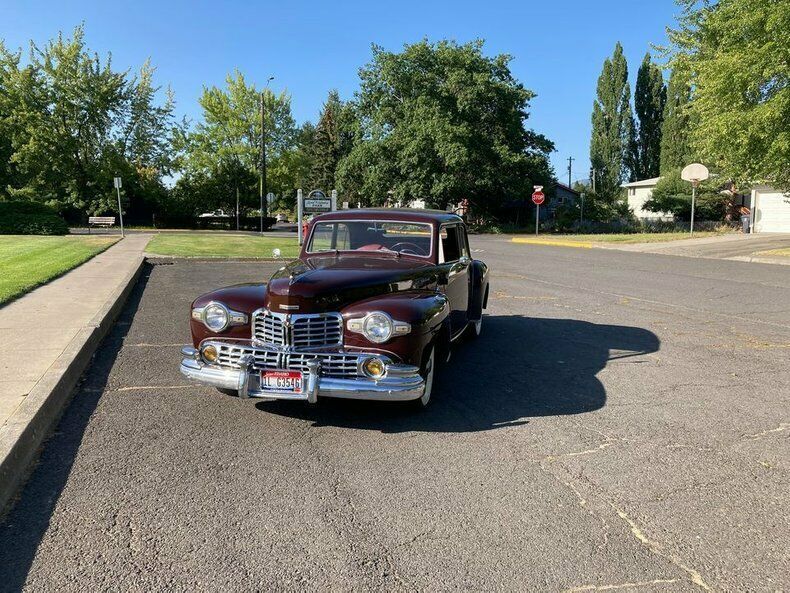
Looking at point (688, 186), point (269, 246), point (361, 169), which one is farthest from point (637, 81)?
point (269, 246)

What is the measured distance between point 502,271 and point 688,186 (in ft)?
98.8

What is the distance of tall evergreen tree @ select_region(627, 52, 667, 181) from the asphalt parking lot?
2296 inches

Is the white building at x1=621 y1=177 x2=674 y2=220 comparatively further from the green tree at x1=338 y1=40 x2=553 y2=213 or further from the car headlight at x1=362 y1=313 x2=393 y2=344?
the car headlight at x1=362 y1=313 x2=393 y2=344

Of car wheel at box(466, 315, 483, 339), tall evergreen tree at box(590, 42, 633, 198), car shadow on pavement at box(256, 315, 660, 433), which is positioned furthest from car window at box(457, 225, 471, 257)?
tall evergreen tree at box(590, 42, 633, 198)

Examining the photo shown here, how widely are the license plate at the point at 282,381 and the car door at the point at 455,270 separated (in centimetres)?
186

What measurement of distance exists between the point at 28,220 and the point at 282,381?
27109 mm

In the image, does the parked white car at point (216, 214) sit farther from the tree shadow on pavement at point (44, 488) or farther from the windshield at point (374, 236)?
the tree shadow on pavement at point (44, 488)

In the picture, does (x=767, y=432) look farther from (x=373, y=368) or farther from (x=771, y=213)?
(x=771, y=213)

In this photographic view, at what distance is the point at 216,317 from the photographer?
4.47 meters

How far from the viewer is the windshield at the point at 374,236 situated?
564cm

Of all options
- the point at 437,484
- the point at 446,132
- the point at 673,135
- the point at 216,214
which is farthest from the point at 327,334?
the point at 673,135

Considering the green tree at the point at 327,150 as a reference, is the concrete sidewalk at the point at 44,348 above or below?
below

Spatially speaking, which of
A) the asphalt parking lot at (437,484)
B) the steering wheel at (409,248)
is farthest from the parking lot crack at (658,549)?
the steering wheel at (409,248)

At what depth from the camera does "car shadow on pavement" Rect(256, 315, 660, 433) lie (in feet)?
14.7
